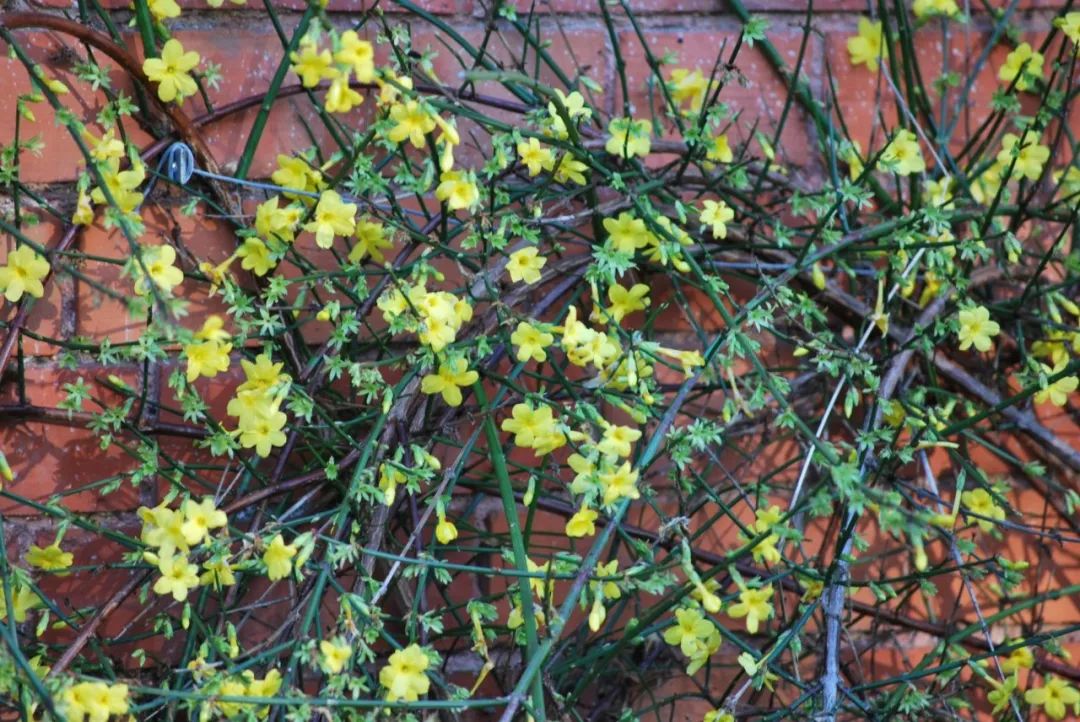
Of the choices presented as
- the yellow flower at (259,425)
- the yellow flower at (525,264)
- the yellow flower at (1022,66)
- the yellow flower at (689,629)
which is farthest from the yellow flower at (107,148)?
the yellow flower at (1022,66)

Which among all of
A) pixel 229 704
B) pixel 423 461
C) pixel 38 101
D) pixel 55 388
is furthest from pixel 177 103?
pixel 229 704

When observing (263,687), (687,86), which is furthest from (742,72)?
(263,687)

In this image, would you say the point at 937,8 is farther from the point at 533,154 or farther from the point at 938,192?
the point at 533,154

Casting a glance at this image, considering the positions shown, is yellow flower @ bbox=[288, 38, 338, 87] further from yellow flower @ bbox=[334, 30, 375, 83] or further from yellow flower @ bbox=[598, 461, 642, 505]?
yellow flower @ bbox=[598, 461, 642, 505]

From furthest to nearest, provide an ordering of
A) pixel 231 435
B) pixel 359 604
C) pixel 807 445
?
1. pixel 807 445
2. pixel 231 435
3. pixel 359 604

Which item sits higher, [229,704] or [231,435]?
[231,435]

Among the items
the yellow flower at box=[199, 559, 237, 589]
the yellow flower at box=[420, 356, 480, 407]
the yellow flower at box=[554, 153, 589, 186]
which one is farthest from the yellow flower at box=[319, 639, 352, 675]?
the yellow flower at box=[554, 153, 589, 186]

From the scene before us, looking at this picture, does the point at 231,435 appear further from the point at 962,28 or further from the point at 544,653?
the point at 962,28

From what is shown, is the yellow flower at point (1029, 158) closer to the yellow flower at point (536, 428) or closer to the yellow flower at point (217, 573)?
the yellow flower at point (536, 428)
